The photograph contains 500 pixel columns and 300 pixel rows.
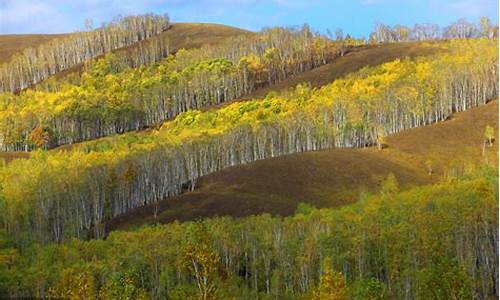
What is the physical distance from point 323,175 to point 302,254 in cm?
6371

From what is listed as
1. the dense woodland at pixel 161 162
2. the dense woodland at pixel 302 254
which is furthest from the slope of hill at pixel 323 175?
the dense woodland at pixel 302 254

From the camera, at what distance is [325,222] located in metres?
100

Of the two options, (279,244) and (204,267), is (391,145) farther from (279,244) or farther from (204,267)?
(204,267)

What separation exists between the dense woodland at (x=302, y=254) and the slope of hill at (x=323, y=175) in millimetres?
30292

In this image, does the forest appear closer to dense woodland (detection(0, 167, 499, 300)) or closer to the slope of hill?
Result: dense woodland (detection(0, 167, 499, 300))

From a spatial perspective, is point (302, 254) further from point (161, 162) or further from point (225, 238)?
point (161, 162)

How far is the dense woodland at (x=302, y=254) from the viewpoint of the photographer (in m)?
83.7

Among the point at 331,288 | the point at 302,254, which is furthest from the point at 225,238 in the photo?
the point at 331,288

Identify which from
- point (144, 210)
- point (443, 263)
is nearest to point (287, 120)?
point (144, 210)

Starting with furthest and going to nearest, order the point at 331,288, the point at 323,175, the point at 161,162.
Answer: the point at 161,162 < the point at 323,175 < the point at 331,288

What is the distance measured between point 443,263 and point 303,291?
86.7 ft

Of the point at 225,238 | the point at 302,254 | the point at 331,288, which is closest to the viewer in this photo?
the point at 331,288

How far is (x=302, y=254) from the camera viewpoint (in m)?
89.6

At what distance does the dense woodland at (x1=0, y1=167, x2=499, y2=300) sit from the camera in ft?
275
